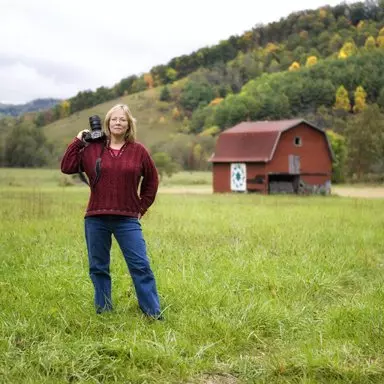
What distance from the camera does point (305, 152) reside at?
37.6m

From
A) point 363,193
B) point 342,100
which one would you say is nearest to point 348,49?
point 342,100

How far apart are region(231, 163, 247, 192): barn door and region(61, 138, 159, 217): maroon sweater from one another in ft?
105

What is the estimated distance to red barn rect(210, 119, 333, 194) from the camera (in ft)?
118

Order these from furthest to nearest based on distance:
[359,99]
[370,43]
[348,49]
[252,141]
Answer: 1. [370,43]
2. [348,49]
3. [359,99]
4. [252,141]

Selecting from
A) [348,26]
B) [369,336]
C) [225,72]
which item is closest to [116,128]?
[369,336]

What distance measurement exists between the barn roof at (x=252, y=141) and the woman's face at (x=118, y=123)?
3054 cm

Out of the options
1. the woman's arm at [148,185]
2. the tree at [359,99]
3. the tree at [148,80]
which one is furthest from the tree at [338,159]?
the tree at [148,80]

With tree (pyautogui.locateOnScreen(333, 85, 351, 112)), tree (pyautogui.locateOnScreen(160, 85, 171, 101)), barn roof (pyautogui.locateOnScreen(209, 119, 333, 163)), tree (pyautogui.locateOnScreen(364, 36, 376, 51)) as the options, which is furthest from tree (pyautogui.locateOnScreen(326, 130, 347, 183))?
tree (pyautogui.locateOnScreen(160, 85, 171, 101))

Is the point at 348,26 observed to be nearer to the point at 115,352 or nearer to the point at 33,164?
the point at 33,164

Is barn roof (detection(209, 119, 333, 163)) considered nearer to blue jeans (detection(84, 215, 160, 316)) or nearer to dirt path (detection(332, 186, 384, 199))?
dirt path (detection(332, 186, 384, 199))

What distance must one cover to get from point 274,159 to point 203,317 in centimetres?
3146

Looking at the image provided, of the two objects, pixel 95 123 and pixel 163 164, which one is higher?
pixel 95 123

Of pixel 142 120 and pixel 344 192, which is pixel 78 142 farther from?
pixel 142 120

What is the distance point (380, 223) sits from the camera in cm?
1375
